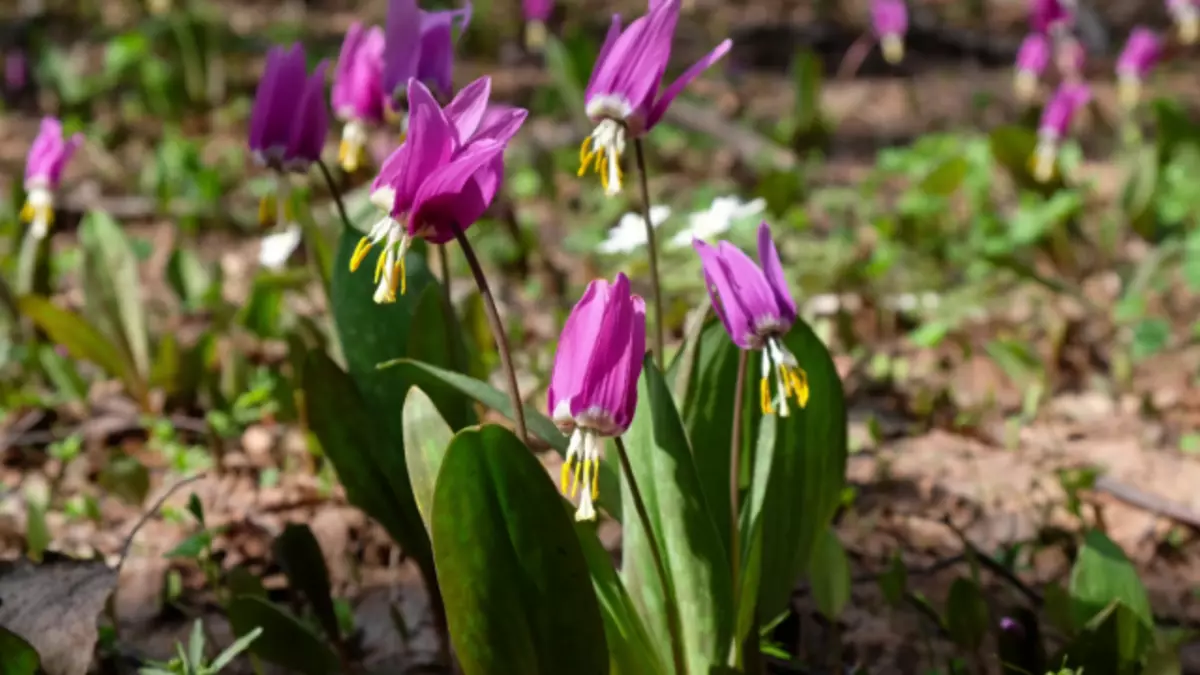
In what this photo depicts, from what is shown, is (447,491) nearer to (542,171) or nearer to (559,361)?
(559,361)

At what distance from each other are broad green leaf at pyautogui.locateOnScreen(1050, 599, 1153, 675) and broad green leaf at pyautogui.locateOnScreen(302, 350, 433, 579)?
973 millimetres

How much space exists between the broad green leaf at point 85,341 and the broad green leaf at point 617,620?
1.77 metres

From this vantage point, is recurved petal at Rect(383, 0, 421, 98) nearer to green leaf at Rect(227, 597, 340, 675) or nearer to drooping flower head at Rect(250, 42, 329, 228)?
drooping flower head at Rect(250, 42, 329, 228)

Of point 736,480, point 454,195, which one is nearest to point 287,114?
point 454,195

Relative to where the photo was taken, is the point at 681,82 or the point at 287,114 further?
the point at 287,114

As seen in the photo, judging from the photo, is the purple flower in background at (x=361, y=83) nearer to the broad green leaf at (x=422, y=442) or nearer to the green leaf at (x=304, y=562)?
the green leaf at (x=304, y=562)

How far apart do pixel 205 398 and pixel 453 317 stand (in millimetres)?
1445

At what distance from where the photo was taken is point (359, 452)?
1.86 meters

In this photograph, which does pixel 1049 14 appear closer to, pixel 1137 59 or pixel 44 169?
pixel 1137 59

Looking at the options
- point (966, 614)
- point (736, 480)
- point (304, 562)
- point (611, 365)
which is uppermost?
point (611, 365)

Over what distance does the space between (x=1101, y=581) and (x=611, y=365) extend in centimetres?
92

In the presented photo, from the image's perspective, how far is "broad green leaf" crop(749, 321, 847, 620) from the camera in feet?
5.48

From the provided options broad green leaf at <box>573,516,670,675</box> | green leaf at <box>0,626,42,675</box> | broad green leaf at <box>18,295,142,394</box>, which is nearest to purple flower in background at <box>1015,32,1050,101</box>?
broad green leaf at <box>18,295,142,394</box>

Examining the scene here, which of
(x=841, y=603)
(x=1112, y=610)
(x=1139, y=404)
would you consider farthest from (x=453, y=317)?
(x=1139, y=404)
